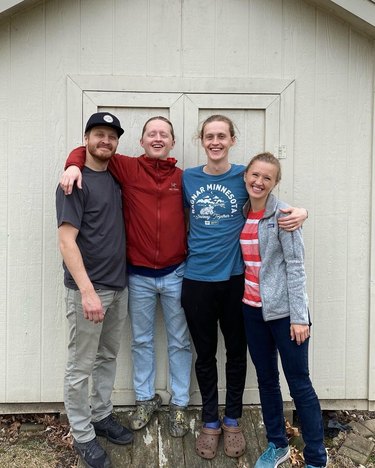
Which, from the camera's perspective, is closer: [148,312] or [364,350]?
[148,312]

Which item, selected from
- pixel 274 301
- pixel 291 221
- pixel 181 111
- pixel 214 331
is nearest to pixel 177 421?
pixel 214 331

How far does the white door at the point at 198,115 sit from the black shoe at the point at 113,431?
1.86 metres

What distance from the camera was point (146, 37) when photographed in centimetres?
325

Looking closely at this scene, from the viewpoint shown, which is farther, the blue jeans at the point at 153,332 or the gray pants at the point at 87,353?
the blue jeans at the point at 153,332

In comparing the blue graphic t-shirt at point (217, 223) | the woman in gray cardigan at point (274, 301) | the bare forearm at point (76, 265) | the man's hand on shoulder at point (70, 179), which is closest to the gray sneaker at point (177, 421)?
the woman in gray cardigan at point (274, 301)

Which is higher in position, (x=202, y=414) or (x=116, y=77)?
(x=116, y=77)

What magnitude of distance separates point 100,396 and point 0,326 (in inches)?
36.7

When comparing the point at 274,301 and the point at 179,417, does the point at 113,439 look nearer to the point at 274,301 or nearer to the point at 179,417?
the point at 179,417

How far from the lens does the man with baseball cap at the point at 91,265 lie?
260cm

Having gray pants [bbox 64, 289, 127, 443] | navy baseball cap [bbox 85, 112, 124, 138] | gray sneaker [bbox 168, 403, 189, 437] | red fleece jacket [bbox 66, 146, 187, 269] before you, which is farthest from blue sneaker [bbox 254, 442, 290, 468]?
navy baseball cap [bbox 85, 112, 124, 138]

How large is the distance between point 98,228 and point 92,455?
1.43 m

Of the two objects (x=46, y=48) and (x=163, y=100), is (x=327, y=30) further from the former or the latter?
(x=46, y=48)

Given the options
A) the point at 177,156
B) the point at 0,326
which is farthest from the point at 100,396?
the point at 177,156

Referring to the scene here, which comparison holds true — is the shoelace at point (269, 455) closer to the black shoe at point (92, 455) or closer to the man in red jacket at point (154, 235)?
the man in red jacket at point (154, 235)
